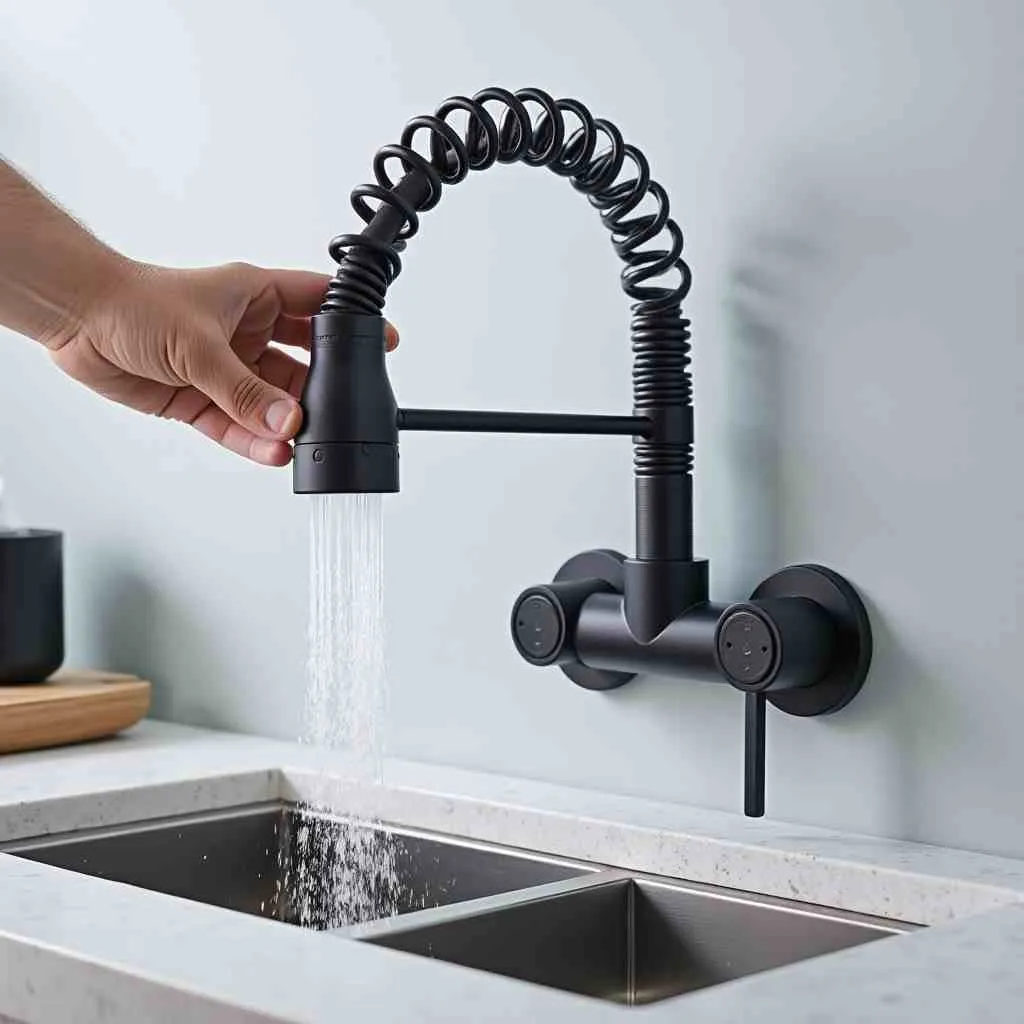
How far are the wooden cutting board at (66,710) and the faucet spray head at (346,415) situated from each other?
60 centimetres

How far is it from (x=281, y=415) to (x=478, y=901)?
34 centimetres

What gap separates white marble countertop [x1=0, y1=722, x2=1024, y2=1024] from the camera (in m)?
0.79

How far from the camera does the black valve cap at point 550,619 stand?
1274 millimetres

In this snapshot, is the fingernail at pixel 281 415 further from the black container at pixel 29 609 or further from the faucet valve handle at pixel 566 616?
the black container at pixel 29 609

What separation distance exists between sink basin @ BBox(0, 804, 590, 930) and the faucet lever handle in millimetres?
135

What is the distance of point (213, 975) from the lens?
832 mm

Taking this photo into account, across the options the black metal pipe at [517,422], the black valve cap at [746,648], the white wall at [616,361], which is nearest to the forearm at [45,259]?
the black metal pipe at [517,422]

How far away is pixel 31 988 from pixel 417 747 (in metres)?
0.62

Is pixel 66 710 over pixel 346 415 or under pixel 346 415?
under

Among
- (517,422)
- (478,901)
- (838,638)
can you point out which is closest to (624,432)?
(517,422)

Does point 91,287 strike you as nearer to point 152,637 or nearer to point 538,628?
point 538,628

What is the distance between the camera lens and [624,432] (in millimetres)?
1189

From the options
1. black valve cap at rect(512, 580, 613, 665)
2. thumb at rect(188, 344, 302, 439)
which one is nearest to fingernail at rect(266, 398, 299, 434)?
thumb at rect(188, 344, 302, 439)

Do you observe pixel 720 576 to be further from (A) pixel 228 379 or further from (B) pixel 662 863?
(A) pixel 228 379
